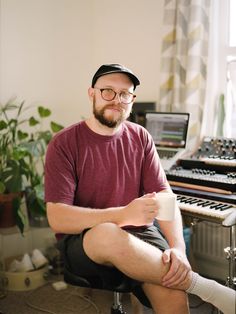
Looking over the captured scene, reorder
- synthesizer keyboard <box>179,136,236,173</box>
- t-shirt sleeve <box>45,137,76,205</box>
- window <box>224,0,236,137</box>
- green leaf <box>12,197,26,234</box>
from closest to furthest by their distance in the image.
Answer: t-shirt sleeve <box>45,137,76,205</box> → synthesizer keyboard <box>179,136,236,173</box> → green leaf <box>12,197,26,234</box> → window <box>224,0,236,137</box>

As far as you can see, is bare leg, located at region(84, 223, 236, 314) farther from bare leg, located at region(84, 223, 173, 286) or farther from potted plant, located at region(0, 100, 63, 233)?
potted plant, located at region(0, 100, 63, 233)

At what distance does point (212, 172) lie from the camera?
7.54 feet

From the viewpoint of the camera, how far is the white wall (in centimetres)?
297

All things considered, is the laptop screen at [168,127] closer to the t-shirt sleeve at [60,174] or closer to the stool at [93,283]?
the t-shirt sleeve at [60,174]

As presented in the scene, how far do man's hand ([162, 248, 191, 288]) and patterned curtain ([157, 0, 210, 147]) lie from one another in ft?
3.85

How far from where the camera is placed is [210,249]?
8.87 ft

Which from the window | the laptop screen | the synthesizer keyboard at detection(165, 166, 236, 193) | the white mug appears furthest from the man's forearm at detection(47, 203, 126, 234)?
the window

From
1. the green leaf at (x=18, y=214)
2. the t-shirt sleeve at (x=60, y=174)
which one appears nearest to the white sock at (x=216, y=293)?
the t-shirt sleeve at (x=60, y=174)

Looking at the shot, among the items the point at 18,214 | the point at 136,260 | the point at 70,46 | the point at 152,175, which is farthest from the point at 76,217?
the point at 70,46

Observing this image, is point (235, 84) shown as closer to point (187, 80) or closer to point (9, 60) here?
point (187, 80)

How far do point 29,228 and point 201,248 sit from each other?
49.0 inches

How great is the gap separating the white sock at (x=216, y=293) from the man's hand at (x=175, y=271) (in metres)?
0.04

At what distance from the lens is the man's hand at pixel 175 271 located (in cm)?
153

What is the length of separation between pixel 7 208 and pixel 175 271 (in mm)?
1526
